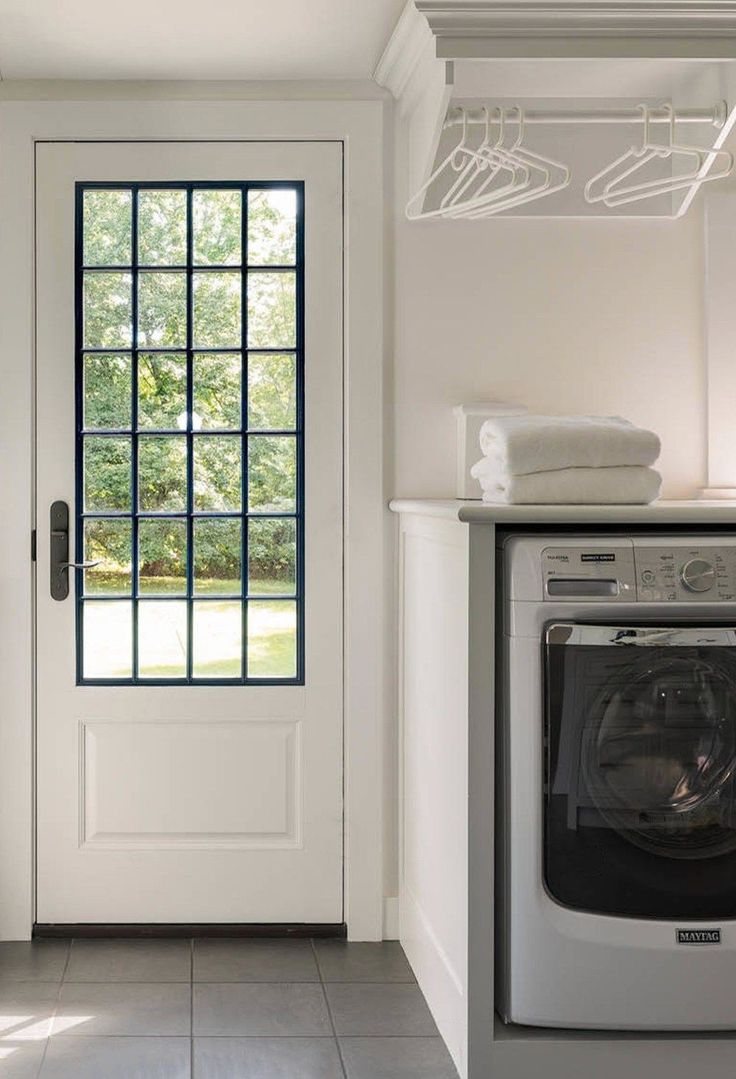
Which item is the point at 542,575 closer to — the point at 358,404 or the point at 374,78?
the point at 358,404

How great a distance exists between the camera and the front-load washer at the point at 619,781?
238 centimetres

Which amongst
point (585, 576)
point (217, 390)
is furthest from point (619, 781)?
point (217, 390)

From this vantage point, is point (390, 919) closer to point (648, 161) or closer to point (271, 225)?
point (271, 225)

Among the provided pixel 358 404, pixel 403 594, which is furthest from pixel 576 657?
pixel 358 404

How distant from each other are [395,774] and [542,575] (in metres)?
1.11

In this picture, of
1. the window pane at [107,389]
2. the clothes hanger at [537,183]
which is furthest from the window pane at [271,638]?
the clothes hanger at [537,183]

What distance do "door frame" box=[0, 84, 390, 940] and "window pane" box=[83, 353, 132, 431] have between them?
15 cm

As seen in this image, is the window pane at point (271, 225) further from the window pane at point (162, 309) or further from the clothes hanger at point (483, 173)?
the clothes hanger at point (483, 173)

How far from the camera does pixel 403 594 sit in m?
3.24

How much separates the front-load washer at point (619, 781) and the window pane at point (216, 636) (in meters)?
1.09

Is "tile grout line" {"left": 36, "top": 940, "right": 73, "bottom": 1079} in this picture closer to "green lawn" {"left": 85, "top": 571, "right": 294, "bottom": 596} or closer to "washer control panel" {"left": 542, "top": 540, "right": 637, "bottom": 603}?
"green lawn" {"left": 85, "top": 571, "right": 294, "bottom": 596}

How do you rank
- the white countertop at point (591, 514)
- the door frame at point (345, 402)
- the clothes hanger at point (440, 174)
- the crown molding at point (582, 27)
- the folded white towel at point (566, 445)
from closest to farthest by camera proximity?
1. the white countertop at point (591, 514)
2. the folded white towel at point (566, 445)
3. the crown molding at point (582, 27)
4. the clothes hanger at point (440, 174)
5. the door frame at point (345, 402)

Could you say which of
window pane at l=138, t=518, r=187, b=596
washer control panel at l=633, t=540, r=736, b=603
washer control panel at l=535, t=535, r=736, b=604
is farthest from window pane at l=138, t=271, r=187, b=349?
washer control panel at l=633, t=540, r=736, b=603

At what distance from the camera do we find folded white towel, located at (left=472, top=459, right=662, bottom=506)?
2.48 m
